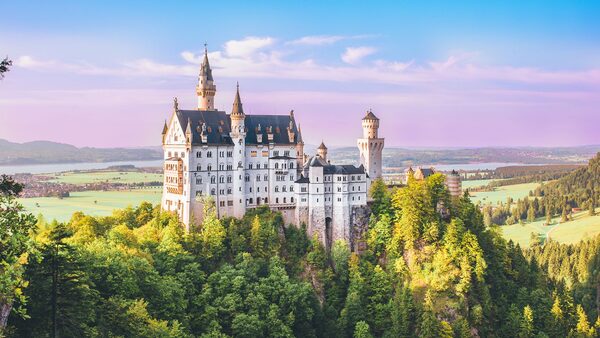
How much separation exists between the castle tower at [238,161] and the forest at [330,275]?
2825 mm

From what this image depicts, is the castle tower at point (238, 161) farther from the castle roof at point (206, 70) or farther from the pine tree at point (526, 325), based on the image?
the pine tree at point (526, 325)

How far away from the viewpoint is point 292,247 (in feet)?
295

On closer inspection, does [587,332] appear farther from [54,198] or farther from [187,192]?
[54,198]

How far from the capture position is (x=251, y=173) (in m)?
92.6

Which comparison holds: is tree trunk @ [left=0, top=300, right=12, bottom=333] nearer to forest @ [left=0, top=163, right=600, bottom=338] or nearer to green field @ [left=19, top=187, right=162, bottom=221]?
forest @ [left=0, top=163, right=600, bottom=338]

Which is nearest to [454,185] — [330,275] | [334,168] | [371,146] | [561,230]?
[371,146]

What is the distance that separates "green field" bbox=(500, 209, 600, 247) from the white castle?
93.2 m

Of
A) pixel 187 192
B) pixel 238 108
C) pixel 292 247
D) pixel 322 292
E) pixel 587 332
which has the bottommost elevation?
pixel 587 332

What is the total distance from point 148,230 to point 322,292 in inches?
918

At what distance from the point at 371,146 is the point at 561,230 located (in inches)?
4181

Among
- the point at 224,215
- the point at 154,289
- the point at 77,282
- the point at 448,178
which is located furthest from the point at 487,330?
the point at 77,282

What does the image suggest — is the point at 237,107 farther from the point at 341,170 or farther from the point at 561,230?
the point at 561,230

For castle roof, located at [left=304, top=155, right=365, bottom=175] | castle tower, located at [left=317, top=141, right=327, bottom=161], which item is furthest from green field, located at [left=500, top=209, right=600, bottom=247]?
castle roof, located at [left=304, top=155, right=365, bottom=175]

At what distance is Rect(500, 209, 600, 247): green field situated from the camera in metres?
175
